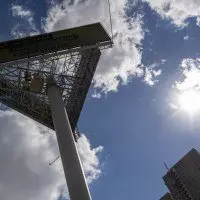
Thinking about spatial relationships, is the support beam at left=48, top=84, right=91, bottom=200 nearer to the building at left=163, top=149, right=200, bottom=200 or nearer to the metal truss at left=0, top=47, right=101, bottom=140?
the metal truss at left=0, top=47, right=101, bottom=140

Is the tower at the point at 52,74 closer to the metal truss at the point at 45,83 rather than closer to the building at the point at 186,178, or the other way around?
the metal truss at the point at 45,83

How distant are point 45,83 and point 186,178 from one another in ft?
572

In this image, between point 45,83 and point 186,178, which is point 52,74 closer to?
point 45,83

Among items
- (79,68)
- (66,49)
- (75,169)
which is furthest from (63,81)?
(75,169)

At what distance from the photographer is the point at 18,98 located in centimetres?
3180

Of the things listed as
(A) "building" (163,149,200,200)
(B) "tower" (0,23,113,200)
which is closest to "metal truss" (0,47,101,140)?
A: (B) "tower" (0,23,113,200)

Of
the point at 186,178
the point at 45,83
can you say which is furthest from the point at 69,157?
the point at 186,178

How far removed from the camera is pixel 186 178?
619ft

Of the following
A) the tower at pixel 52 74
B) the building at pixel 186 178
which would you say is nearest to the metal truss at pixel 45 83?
the tower at pixel 52 74

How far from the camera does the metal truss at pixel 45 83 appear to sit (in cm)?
2931

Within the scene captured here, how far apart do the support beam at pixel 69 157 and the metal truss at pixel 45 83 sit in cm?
386

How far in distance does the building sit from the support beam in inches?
6568

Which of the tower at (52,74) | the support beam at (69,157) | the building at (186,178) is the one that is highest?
the building at (186,178)

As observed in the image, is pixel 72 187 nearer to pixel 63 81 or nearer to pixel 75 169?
pixel 75 169
